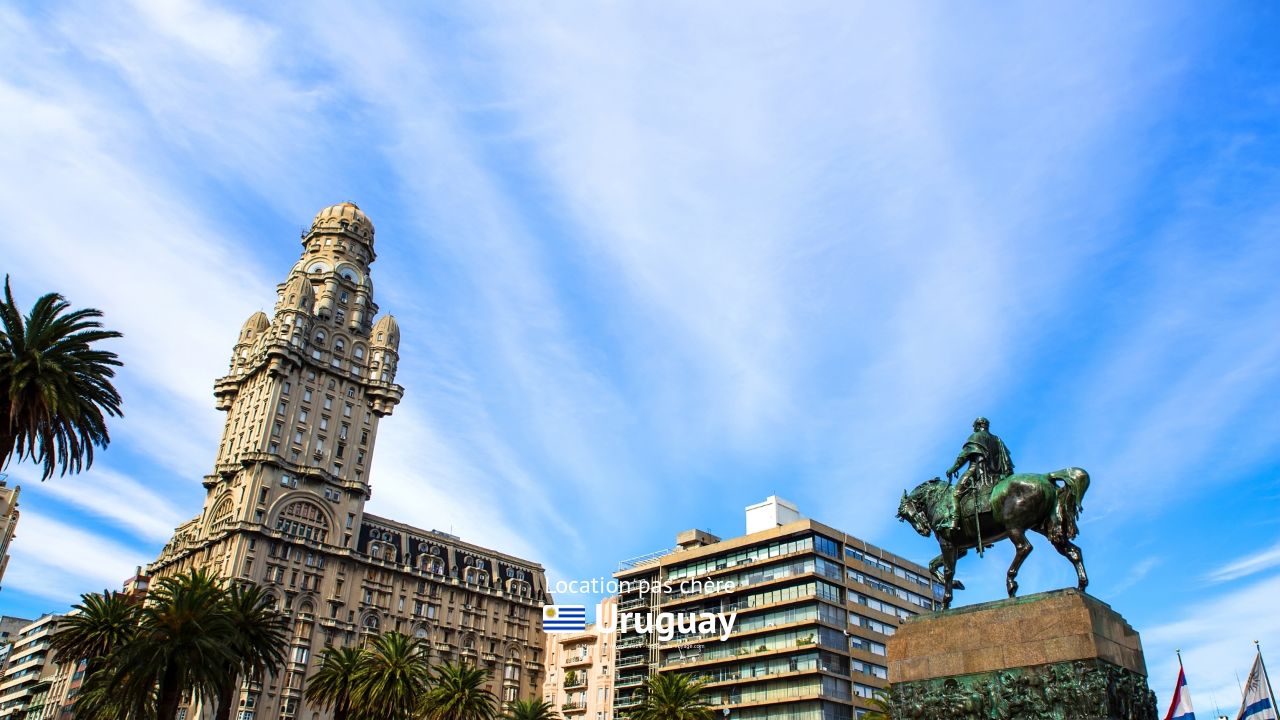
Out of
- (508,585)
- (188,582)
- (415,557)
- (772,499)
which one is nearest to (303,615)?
(415,557)

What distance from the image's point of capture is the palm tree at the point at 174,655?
47.8m

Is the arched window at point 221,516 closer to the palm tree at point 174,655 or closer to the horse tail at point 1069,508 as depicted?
the palm tree at point 174,655

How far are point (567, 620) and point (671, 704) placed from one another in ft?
140

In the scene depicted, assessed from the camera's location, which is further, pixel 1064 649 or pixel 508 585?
pixel 508 585

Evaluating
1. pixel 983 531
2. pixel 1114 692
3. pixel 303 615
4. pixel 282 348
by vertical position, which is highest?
pixel 282 348

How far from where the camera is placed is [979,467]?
26.2 metres

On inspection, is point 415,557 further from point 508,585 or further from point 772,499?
point 772,499

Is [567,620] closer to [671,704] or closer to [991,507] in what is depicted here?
[671,704]

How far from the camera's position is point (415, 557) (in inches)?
4318

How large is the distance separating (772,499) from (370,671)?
155ft

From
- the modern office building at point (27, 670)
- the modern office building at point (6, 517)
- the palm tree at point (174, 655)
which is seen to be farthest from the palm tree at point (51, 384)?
the modern office building at point (27, 670)

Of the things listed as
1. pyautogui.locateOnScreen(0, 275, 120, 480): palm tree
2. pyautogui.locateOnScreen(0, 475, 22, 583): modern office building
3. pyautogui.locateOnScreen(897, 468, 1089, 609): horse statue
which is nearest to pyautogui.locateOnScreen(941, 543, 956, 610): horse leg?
pyautogui.locateOnScreen(897, 468, 1089, 609): horse statue

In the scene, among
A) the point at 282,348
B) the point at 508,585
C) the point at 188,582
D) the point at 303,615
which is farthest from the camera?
the point at 508,585

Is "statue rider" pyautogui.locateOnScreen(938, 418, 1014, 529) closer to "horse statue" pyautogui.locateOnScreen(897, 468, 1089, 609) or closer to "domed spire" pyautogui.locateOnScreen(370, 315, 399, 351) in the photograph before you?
"horse statue" pyautogui.locateOnScreen(897, 468, 1089, 609)
